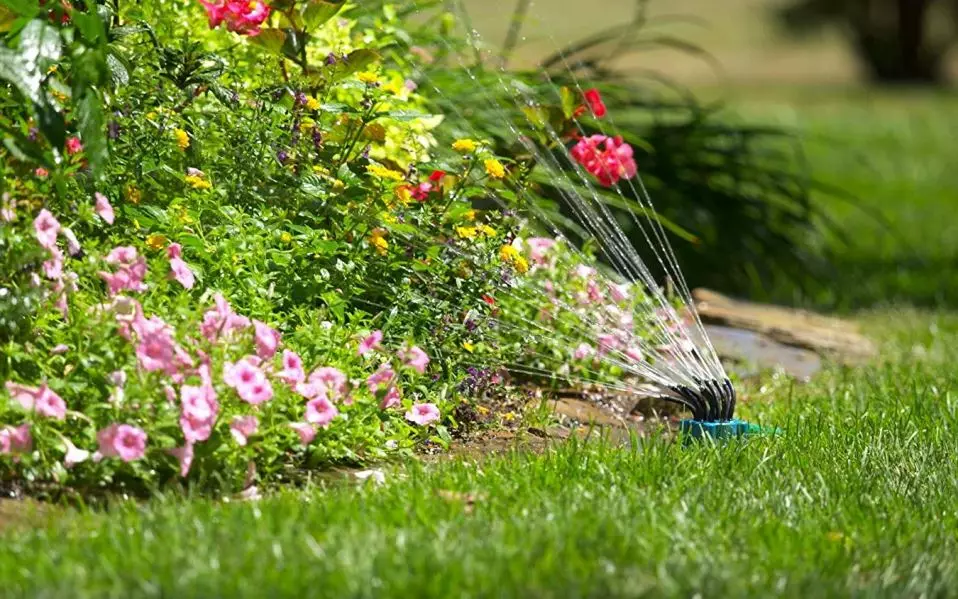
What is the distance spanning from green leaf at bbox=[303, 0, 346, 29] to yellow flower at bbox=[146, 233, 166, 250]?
729 millimetres

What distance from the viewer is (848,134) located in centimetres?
1928

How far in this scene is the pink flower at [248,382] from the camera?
3.36 metres

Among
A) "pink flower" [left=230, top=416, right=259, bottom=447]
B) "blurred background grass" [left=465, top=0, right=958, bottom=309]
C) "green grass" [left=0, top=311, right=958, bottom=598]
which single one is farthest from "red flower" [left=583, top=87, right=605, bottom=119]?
"pink flower" [left=230, top=416, right=259, bottom=447]

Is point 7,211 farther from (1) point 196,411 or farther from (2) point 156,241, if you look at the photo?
(1) point 196,411

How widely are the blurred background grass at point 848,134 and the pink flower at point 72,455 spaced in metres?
2.18

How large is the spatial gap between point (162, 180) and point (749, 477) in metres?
1.68

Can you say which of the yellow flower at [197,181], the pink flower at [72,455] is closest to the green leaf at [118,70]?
the yellow flower at [197,181]

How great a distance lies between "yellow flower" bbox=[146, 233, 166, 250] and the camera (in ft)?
12.7

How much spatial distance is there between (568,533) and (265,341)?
888mm

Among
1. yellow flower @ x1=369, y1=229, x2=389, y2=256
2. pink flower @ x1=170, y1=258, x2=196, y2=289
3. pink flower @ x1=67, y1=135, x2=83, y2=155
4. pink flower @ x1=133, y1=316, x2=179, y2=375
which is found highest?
pink flower @ x1=67, y1=135, x2=83, y2=155

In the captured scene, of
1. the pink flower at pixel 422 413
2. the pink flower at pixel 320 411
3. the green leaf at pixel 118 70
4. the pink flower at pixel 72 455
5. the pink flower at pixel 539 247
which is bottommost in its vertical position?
the pink flower at pixel 539 247

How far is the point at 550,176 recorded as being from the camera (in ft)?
15.8

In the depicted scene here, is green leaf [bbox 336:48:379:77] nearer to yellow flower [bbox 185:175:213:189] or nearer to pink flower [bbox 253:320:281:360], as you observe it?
yellow flower [bbox 185:175:213:189]

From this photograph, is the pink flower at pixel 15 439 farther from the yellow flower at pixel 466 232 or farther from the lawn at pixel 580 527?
the yellow flower at pixel 466 232
